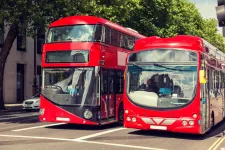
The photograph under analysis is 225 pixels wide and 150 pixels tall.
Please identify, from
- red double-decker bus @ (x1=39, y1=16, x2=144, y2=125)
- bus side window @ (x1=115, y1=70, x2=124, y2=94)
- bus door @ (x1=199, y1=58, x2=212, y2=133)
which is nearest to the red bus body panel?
bus door @ (x1=199, y1=58, x2=212, y2=133)

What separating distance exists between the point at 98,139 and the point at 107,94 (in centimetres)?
329

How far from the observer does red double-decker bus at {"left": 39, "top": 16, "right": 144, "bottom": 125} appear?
14.3 metres

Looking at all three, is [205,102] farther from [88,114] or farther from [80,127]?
[80,127]

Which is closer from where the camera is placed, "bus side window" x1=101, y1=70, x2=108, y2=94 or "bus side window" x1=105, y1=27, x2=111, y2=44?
"bus side window" x1=101, y1=70, x2=108, y2=94

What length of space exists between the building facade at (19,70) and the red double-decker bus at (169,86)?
75.5 ft

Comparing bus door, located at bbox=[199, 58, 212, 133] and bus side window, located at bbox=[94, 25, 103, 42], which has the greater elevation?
bus side window, located at bbox=[94, 25, 103, 42]

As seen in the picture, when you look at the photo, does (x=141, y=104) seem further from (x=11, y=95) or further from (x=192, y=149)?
(x=11, y=95)

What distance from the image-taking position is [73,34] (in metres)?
14.8

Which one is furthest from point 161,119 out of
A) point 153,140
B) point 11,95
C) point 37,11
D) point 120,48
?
point 11,95

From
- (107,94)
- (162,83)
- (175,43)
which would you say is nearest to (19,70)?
(107,94)

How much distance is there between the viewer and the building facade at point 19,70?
35250mm

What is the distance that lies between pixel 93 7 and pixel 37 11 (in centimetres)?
399

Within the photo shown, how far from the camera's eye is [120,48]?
16.7 meters

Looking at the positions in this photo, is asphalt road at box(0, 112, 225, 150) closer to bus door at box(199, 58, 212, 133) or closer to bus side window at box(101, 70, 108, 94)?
bus door at box(199, 58, 212, 133)
